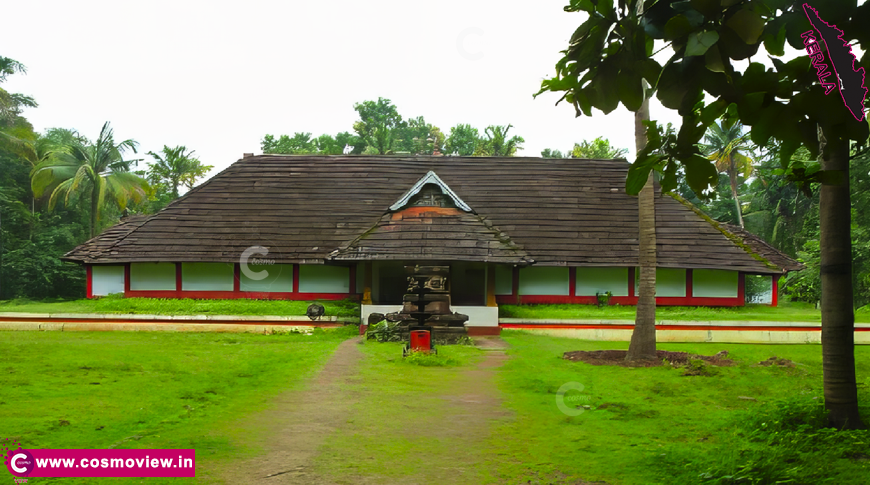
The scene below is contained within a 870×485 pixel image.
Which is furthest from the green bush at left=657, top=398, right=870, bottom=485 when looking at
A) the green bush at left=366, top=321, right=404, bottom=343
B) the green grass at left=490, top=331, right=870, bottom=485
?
the green bush at left=366, top=321, right=404, bottom=343

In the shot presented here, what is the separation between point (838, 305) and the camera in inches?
211

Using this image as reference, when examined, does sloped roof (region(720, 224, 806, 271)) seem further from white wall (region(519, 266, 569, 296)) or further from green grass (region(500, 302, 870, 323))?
white wall (region(519, 266, 569, 296))

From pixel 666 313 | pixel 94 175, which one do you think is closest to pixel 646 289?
pixel 666 313

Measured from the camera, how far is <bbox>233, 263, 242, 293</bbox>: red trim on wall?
2197 centimetres

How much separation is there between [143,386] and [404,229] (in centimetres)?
1028

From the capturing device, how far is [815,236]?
3062cm

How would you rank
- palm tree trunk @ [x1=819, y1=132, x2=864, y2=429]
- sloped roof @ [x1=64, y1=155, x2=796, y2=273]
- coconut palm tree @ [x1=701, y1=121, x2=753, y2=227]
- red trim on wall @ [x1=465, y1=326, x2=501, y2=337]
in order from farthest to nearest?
coconut palm tree @ [x1=701, y1=121, x2=753, y2=227] → sloped roof @ [x1=64, y1=155, x2=796, y2=273] → red trim on wall @ [x1=465, y1=326, x2=501, y2=337] → palm tree trunk @ [x1=819, y1=132, x2=864, y2=429]

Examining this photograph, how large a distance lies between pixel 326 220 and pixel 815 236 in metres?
22.8

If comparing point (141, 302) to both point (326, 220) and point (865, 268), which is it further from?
point (865, 268)

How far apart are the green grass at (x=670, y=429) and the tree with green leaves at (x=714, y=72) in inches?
84.0

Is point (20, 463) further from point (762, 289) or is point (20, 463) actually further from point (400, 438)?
point (762, 289)

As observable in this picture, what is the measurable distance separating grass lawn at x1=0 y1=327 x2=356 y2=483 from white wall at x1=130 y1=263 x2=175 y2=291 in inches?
257

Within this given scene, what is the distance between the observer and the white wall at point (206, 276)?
72.4ft

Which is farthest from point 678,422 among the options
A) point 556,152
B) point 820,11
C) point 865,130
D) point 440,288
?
point 556,152
